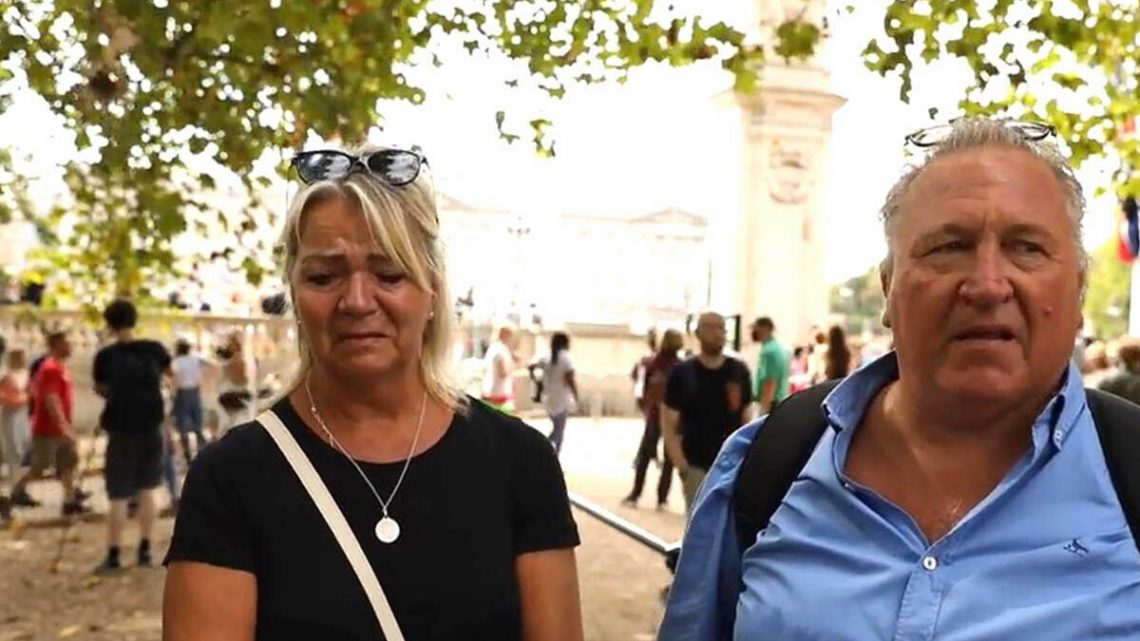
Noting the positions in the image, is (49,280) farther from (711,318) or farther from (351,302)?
(351,302)

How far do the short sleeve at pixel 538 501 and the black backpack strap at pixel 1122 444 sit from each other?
2.95 ft

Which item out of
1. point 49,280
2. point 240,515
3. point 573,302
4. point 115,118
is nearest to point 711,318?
point 115,118

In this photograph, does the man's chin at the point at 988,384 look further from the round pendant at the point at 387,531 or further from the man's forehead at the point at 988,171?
the round pendant at the point at 387,531

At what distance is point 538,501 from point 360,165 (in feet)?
2.16

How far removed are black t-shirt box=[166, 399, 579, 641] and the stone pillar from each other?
48.7ft

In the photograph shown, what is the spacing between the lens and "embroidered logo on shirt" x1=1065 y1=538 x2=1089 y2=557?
6.16 ft

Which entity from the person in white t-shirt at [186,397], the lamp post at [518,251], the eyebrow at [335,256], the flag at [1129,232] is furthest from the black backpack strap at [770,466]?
the lamp post at [518,251]

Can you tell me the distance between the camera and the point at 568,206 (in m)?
40.7

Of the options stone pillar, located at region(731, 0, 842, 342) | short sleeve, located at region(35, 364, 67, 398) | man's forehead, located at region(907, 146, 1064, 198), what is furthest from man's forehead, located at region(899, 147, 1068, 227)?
stone pillar, located at region(731, 0, 842, 342)

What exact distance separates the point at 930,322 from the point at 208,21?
4.46m

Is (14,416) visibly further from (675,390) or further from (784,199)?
(784,199)

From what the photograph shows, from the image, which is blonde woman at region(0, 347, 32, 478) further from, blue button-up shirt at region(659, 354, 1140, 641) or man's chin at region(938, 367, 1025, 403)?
man's chin at region(938, 367, 1025, 403)

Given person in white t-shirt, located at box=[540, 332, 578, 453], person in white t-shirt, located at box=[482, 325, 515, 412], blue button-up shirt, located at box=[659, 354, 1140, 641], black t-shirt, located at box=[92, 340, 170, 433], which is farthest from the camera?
person in white t-shirt, located at box=[540, 332, 578, 453]

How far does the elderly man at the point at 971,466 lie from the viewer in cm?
189
